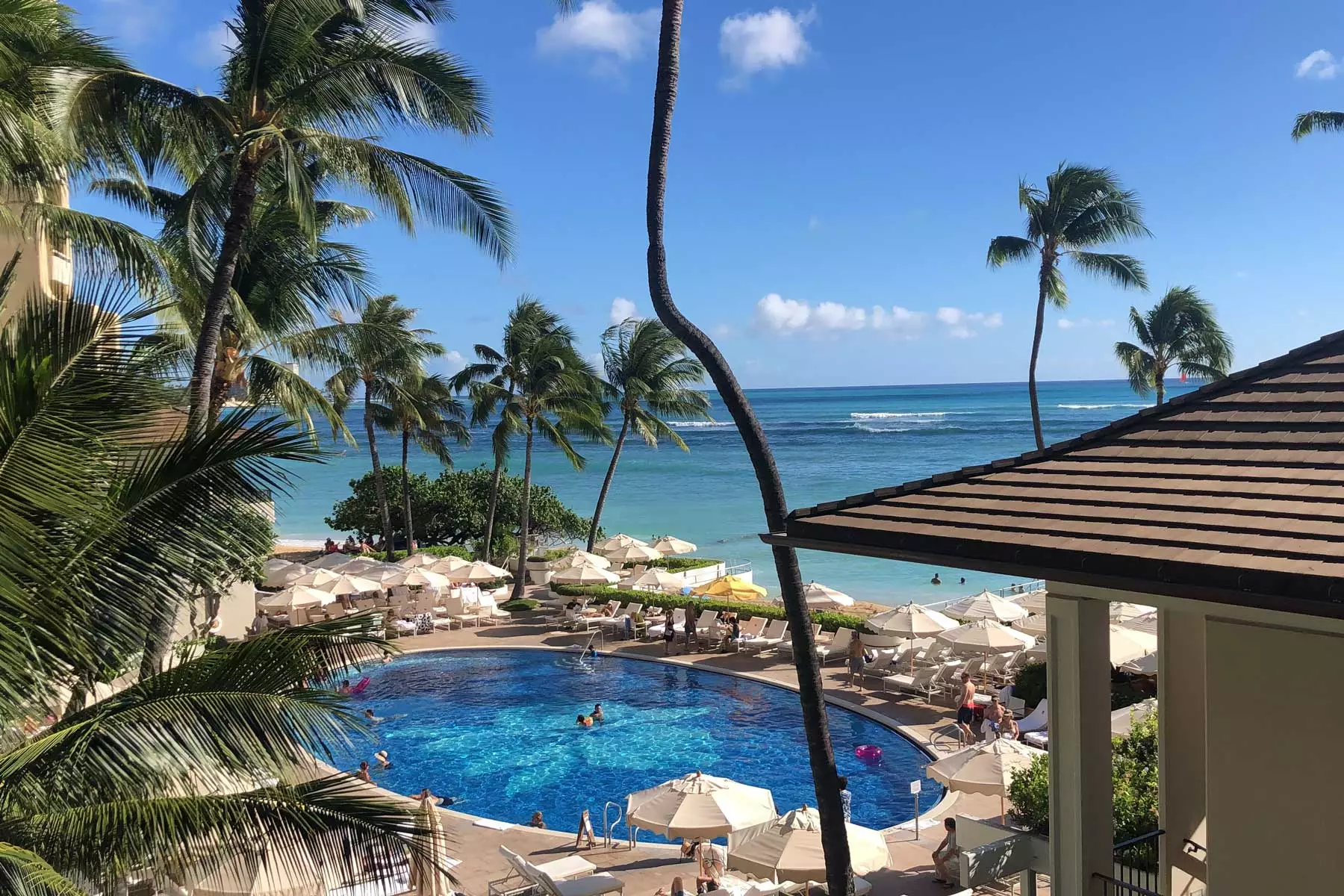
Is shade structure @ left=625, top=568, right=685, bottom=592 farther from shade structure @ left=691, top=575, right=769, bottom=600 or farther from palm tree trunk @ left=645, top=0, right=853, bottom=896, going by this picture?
palm tree trunk @ left=645, top=0, right=853, bottom=896

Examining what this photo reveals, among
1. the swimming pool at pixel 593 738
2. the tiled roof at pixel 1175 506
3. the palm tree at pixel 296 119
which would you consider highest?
the palm tree at pixel 296 119

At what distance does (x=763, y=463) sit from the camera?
9094 mm

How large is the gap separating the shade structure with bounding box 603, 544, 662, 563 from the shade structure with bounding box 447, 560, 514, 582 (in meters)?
5.19

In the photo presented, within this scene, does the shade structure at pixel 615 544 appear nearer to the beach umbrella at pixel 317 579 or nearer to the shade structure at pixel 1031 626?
the beach umbrella at pixel 317 579

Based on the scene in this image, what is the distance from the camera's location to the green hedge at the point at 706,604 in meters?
23.2

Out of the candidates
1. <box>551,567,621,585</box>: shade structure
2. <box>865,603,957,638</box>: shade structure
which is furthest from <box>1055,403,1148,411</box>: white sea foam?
<box>865,603,957,638</box>: shade structure

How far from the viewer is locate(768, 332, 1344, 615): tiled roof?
3904 mm

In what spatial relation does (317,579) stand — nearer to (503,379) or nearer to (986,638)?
(503,379)

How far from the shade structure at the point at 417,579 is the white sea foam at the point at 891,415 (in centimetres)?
11944

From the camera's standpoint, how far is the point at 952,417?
135625 mm

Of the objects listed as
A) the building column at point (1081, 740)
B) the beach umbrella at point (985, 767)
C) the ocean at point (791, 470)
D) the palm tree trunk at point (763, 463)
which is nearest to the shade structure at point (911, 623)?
the ocean at point (791, 470)

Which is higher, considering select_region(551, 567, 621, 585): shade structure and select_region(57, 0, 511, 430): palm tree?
select_region(57, 0, 511, 430): palm tree

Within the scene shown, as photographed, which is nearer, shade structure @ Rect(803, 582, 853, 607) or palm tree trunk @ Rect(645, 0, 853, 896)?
palm tree trunk @ Rect(645, 0, 853, 896)

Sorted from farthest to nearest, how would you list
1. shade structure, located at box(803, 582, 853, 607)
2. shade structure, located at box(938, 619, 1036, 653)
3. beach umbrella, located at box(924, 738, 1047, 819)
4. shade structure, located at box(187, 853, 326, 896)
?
shade structure, located at box(803, 582, 853, 607), shade structure, located at box(938, 619, 1036, 653), beach umbrella, located at box(924, 738, 1047, 819), shade structure, located at box(187, 853, 326, 896)
